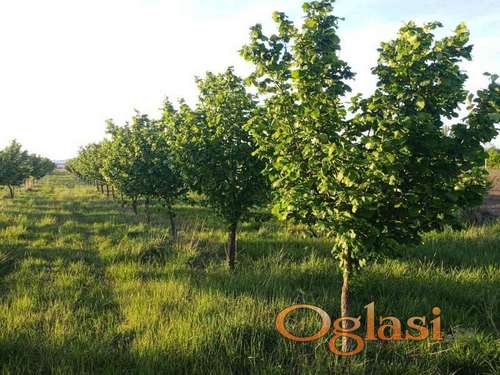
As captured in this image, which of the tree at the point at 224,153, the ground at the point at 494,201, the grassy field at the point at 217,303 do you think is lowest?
the grassy field at the point at 217,303

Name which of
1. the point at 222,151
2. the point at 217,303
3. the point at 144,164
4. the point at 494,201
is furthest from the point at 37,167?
the point at 494,201

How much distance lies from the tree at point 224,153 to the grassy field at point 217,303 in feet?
5.50

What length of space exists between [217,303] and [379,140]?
383 cm

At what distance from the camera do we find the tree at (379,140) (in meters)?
3.82

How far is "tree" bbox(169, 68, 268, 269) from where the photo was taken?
7.67 meters

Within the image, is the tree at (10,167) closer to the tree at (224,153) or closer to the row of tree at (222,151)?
the row of tree at (222,151)

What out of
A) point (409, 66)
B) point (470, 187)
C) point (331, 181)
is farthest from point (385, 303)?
point (409, 66)

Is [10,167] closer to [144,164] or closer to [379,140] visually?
[144,164]

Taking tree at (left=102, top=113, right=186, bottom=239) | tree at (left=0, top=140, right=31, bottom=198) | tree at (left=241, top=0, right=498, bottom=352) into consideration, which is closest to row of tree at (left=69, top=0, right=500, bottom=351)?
tree at (left=241, top=0, right=498, bottom=352)

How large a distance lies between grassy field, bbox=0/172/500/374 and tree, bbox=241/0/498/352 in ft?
4.01

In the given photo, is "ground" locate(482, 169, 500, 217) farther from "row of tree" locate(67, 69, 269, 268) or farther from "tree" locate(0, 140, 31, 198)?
"tree" locate(0, 140, 31, 198)

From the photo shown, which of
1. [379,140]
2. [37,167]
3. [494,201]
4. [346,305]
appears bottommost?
[346,305]

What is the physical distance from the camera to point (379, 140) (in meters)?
3.92

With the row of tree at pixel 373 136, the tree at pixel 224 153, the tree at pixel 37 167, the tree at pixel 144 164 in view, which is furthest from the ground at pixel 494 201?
the tree at pixel 37 167
